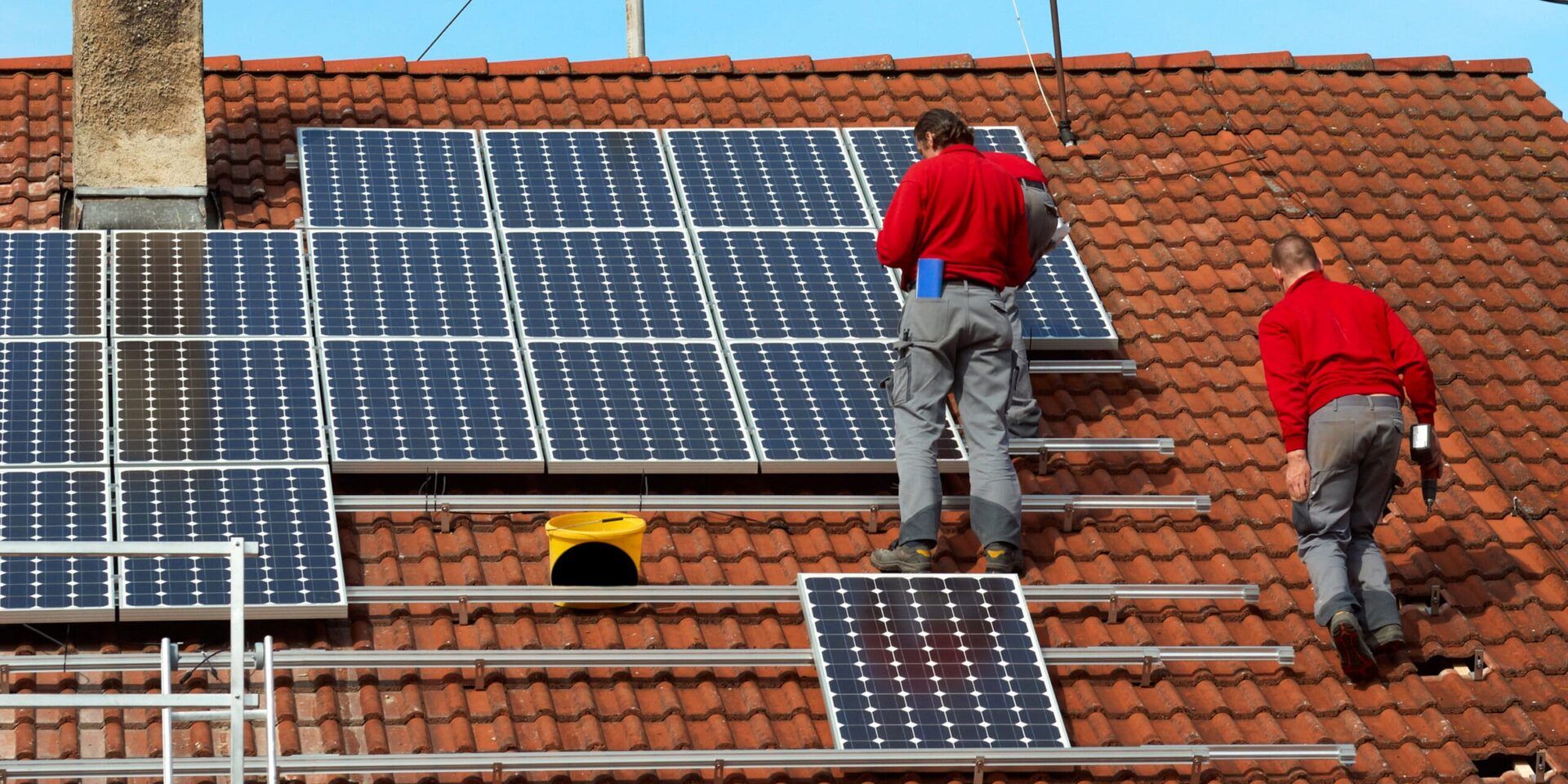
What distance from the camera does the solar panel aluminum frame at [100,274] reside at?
9539 mm

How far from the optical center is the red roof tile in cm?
848

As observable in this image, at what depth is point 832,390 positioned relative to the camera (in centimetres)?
993

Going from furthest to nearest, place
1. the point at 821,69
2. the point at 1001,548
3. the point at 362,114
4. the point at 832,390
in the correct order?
1. the point at 821,69
2. the point at 362,114
3. the point at 832,390
4. the point at 1001,548

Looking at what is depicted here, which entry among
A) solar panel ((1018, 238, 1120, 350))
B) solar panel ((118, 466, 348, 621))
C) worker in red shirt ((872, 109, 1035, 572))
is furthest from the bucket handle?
solar panel ((1018, 238, 1120, 350))

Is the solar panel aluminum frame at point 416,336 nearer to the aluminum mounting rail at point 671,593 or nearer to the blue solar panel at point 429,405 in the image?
the blue solar panel at point 429,405

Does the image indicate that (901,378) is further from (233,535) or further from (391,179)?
(391,179)

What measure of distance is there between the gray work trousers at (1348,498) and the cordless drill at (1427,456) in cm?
15

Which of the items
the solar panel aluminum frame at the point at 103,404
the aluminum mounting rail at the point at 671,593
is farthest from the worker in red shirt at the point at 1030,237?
the solar panel aluminum frame at the point at 103,404

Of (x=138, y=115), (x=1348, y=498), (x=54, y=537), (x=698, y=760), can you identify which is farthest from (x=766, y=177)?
(x=54, y=537)

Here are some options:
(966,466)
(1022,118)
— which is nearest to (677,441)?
(966,466)

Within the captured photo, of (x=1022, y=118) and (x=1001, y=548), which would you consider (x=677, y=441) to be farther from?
(x=1022, y=118)

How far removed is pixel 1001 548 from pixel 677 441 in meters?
1.48

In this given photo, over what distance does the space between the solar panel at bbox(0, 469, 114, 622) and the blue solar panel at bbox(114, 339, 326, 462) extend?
28 centimetres

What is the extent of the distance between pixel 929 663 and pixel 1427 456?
7.82ft
